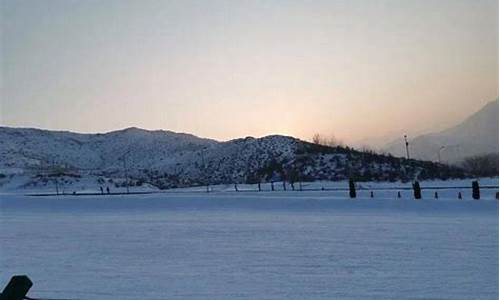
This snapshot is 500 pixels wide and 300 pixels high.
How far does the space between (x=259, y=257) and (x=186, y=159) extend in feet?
364

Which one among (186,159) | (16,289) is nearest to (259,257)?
(16,289)

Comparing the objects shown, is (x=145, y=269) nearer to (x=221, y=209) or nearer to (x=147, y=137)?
(x=221, y=209)

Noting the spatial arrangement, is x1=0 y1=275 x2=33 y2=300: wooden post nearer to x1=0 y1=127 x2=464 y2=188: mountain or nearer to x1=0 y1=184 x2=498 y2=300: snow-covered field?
x1=0 y1=184 x2=498 y2=300: snow-covered field

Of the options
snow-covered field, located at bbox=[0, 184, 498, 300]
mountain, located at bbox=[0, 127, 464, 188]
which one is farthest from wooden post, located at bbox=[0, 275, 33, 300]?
mountain, located at bbox=[0, 127, 464, 188]

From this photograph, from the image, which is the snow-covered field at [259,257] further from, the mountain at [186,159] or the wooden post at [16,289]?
the mountain at [186,159]

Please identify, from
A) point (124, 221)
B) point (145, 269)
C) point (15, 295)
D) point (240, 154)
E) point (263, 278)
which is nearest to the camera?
point (15, 295)

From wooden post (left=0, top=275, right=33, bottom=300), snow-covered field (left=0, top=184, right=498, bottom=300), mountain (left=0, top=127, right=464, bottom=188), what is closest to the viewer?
wooden post (left=0, top=275, right=33, bottom=300)

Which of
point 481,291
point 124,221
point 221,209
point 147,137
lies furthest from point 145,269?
point 147,137

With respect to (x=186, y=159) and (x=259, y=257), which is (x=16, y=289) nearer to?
(x=259, y=257)

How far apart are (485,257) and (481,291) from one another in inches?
136

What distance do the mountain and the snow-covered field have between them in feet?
183

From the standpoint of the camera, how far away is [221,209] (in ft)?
101

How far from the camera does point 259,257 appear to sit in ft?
43.2

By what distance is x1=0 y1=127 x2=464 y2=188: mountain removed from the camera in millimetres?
83312
